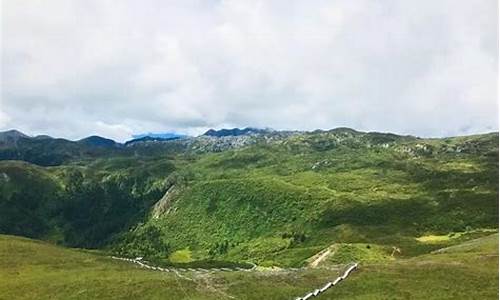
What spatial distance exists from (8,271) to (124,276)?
881 inches

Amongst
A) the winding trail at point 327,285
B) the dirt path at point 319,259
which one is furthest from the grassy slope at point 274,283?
the dirt path at point 319,259

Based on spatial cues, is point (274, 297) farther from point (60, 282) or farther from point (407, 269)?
point (60, 282)

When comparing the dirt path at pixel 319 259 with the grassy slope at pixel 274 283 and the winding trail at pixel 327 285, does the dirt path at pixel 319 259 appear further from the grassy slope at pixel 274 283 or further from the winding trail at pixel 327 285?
the winding trail at pixel 327 285

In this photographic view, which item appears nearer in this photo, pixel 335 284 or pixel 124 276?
pixel 335 284

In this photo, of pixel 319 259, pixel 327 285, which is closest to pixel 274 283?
pixel 327 285

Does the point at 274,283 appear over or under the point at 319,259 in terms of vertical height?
under

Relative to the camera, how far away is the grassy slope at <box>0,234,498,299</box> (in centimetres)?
6700

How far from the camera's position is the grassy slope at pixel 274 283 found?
67.0 metres

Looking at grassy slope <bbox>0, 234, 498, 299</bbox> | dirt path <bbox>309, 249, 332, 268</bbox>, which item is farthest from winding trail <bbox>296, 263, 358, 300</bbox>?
dirt path <bbox>309, 249, 332, 268</bbox>

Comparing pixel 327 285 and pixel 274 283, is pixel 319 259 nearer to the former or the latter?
pixel 274 283

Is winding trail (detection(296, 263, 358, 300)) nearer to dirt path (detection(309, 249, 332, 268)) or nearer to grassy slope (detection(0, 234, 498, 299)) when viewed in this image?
grassy slope (detection(0, 234, 498, 299))

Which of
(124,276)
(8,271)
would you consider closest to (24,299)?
(124,276)

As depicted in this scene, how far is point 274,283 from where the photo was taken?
239 ft

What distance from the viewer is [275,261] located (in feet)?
532
